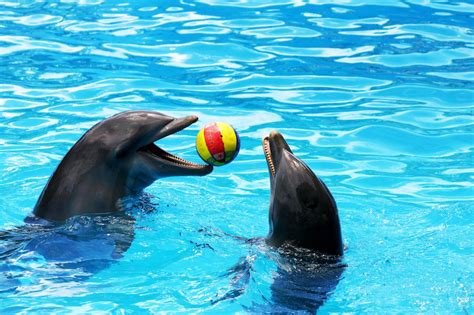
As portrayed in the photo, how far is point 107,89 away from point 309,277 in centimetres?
550

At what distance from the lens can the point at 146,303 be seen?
600cm

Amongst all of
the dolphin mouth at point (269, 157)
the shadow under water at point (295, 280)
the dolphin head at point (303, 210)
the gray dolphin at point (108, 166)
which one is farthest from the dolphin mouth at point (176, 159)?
the shadow under water at point (295, 280)

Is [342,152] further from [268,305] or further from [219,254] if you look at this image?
[268,305]

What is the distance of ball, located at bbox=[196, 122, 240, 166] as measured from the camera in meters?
6.38

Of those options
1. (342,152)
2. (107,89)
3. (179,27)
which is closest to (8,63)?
(107,89)

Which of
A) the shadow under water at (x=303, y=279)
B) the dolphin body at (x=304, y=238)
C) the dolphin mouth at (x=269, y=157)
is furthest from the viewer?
the dolphin mouth at (x=269, y=157)

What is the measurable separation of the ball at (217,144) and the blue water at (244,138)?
2.05 feet

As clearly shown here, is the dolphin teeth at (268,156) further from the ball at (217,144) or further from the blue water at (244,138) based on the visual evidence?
the blue water at (244,138)

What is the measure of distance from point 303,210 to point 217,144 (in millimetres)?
844

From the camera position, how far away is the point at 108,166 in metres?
6.50

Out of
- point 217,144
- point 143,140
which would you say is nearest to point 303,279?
point 217,144

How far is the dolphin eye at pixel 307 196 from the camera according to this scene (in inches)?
231

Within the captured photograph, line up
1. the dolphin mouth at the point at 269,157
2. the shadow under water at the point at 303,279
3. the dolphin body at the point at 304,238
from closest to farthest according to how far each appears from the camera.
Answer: the shadow under water at the point at 303,279 → the dolphin body at the point at 304,238 → the dolphin mouth at the point at 269,157

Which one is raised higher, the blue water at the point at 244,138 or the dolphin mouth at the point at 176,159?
the dolphin mouth at the point at 176,159
